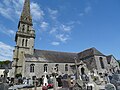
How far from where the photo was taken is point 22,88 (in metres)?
13.4

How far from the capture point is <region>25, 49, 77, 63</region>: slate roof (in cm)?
3284

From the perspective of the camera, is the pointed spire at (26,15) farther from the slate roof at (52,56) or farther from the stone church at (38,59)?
the slate roof at (52,56)

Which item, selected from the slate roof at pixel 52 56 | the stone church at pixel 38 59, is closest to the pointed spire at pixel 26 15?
the stone church at pixel 38 59

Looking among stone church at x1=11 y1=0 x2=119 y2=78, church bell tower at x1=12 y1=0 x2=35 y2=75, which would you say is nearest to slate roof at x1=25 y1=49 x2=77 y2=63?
stone church at x1=11 y1=0 x2=119 y2=78

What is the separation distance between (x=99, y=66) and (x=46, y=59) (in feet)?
45.4

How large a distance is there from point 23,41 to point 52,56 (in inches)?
351

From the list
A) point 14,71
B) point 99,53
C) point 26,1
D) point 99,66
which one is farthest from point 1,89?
point 26,1

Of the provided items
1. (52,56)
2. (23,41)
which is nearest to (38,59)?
(52,56)

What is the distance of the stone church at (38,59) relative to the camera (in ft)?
99.8

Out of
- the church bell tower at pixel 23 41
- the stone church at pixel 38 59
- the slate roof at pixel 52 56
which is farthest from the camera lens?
the slate roof at pixel 52 56

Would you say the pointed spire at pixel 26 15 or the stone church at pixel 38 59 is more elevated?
the pointed spire at pixel 26 15

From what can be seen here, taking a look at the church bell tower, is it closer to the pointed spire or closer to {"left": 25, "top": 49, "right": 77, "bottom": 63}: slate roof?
the pointed spire

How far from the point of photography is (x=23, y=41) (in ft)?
110

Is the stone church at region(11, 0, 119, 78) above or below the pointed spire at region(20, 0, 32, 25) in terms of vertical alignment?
below
